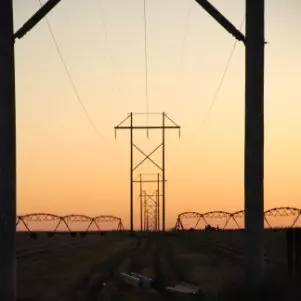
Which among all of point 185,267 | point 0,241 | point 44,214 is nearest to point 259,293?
point 0,241

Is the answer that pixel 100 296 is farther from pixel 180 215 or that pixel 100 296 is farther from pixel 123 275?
pixel 180 215

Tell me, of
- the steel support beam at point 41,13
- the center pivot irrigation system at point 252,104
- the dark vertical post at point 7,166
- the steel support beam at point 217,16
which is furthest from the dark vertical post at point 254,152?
the dark vertical post at point 7,166

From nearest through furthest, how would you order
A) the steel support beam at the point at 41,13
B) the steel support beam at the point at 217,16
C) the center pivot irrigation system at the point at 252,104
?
1. the center pivot irrigation system at the point at 252,104
2. the steel support beam at the point at 41,13
3. the steel support beam at the point at 217,16

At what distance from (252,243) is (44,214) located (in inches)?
4796

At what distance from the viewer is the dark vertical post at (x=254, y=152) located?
62.3ft

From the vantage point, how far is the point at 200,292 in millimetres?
20078

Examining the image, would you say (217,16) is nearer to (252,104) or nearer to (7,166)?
(252,104)

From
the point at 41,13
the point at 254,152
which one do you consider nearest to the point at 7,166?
the point at 41,13

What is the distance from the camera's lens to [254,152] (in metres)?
19.0

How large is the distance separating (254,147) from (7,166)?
5353 millimetres

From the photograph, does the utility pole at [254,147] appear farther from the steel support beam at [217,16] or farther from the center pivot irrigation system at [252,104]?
the steel support beam at [217,16]

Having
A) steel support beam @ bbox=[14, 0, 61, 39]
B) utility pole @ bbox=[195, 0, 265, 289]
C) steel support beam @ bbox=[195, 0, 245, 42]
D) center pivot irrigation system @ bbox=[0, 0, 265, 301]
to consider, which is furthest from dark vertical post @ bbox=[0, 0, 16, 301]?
utility pole @ bbox=[195, 0, 265, 289]

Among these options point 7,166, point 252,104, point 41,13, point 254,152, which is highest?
point 41,13

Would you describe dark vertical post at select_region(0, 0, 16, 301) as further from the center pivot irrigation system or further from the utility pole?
the utility pole
